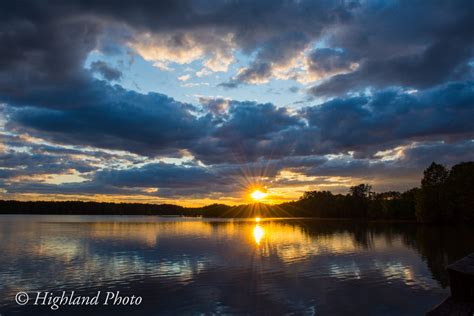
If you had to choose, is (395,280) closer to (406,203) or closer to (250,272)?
(250,272)

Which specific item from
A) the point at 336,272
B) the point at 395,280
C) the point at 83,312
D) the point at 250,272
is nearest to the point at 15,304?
the point at 83,312

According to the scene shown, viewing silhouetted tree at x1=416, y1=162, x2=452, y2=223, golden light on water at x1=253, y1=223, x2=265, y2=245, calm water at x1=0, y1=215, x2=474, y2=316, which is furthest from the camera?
silhouetted tree at x1=416, y1=162, x2=452, y2=223

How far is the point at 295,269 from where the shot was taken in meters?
38.3

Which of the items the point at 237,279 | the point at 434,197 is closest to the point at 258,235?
the point at 237,279

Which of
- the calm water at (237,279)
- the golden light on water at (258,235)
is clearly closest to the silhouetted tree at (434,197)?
the golden light on water at (258,235)

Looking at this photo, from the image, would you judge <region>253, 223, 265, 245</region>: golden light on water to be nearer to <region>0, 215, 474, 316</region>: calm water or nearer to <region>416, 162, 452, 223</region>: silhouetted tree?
<region>0, 215, 474, 316</region>: calm water

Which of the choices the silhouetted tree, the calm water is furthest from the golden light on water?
the silhouetted tree

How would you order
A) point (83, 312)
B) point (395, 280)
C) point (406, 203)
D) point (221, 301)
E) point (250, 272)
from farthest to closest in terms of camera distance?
point (406, 203) → point (250, 272) → point (395, 280) → point (221, 301) → point (83, 312)

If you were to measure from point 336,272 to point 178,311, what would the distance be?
776 inches

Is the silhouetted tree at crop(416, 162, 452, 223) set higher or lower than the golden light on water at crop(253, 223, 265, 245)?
higher

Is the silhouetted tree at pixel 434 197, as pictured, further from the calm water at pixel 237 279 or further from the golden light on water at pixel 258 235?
the calm water at pixel 237 279

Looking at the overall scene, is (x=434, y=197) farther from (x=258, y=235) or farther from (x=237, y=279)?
(x=237, y=279)

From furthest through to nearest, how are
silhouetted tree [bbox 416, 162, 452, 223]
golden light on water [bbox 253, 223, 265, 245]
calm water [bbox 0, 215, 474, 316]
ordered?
silhouetted tree [bbox 416, 162, 452, 223]
golden light on water [bbox 253, 223, 265, 245]
calm water [bbox 0, 215, 474, 316]

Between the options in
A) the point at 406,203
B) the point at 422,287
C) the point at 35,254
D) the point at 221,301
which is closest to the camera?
the point at 221,301
